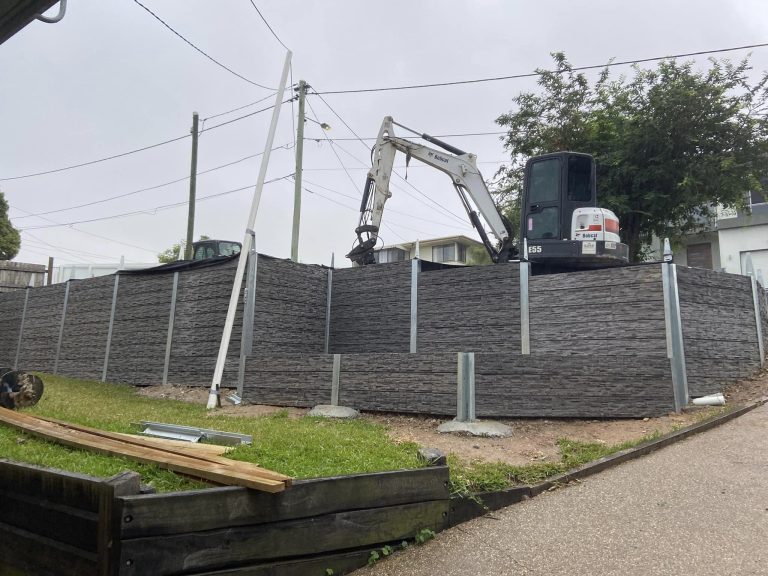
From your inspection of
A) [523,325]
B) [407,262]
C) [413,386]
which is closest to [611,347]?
[523,325]

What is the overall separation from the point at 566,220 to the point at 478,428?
18.3 feet

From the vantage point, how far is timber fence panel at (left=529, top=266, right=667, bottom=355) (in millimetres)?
7941

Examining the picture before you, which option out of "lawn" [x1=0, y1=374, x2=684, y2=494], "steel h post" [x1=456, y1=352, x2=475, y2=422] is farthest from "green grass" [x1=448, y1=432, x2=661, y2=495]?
"steel h post" [x1=456, y1=352, x2=475, y2=422]

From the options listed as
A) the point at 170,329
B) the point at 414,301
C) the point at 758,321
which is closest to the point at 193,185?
the point at 170,329

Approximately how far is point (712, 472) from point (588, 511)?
176cm

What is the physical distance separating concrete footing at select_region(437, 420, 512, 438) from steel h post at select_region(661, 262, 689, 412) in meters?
2.80

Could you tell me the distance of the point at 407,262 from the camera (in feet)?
34.6

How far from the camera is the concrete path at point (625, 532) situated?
130 inches

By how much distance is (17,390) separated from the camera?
6629 mm

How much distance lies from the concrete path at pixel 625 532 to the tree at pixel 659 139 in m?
12.4

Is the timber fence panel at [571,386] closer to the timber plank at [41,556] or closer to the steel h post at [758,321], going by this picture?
the steel h post at [758,321]

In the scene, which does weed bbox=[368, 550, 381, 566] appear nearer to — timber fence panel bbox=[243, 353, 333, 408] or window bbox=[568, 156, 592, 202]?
timber fence panel bbox=[243, 353, 333, 408]

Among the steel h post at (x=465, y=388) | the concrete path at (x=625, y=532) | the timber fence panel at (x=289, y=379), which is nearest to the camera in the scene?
the concrete path at (x=625, y=532)

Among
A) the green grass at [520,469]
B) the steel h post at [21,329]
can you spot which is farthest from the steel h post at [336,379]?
the steel h post at [21,329]
